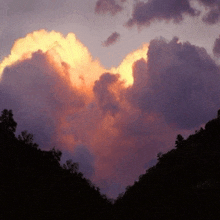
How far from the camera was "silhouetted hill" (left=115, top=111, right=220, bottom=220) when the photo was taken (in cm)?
5334

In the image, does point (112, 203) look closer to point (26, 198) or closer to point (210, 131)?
point (26, 198)

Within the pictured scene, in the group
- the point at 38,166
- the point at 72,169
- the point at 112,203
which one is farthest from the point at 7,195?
the point at 72,169

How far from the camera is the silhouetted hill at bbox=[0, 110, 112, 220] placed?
5188cm

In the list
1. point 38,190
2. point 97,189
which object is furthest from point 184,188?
point 38,190

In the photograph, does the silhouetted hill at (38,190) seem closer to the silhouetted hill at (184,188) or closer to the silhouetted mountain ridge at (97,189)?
the silhouetted mountain ridge at (97,189)

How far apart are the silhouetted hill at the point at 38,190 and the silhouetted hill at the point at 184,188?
9.50 m

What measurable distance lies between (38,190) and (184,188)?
115 ft

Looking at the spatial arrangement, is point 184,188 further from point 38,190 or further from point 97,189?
point 38,190

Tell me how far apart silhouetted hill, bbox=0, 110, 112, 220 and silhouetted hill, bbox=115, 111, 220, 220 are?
9498mm

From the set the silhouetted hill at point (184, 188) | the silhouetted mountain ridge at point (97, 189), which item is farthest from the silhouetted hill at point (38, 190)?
the silhouetted hill at point (184, 188)

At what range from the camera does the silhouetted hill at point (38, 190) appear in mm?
51875

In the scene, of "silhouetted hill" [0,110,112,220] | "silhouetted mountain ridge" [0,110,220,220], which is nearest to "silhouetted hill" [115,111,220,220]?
"silhouetted mountain ridge" [0,110,220,220]

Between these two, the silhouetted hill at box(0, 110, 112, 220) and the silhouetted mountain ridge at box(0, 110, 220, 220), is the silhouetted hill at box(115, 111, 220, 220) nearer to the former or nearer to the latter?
the silhouetted mountain ridge at box(0, 110, 220, 220)

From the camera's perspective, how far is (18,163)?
7100 centimetres
